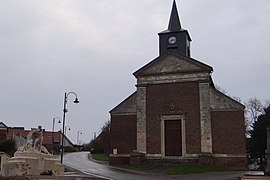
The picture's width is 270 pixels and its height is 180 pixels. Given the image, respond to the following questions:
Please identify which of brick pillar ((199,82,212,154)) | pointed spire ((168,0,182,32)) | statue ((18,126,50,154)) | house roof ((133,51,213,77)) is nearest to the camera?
statue ((18,126,50,154))

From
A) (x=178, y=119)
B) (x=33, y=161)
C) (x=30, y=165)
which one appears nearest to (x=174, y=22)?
(x=178, y=119)

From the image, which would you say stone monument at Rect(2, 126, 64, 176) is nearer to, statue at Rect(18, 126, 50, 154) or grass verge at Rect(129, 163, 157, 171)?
statue at Rect(18, 126, 50, 154)

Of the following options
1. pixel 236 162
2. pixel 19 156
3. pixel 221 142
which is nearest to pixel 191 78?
pixel 221 142

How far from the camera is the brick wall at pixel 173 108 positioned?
32438 mm

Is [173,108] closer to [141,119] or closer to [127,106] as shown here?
[141,119]

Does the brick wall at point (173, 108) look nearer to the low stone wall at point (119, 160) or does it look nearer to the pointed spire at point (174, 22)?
the low stone wall at point (119, 160)

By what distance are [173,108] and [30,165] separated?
59.6 ft

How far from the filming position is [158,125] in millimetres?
33625

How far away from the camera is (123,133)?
34.9m

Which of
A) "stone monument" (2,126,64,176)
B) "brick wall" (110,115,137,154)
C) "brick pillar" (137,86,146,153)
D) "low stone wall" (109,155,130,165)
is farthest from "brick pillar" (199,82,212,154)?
"stone monument" (2,126,64,176)

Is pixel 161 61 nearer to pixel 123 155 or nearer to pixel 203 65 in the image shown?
pixel 203 65

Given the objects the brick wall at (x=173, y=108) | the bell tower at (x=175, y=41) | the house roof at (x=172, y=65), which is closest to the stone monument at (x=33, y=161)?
the brick wall at (x=173, y=108)

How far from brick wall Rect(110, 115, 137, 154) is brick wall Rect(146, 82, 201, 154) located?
1.61 metres

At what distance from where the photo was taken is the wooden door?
3269cm
